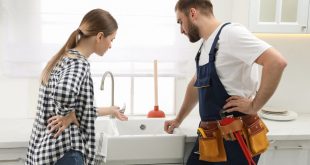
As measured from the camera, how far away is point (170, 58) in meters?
2.37

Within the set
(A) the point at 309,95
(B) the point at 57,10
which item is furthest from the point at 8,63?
(A) the point at 309,95

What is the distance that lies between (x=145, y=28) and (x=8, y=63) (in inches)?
33.2

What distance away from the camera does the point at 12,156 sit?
5.87ft

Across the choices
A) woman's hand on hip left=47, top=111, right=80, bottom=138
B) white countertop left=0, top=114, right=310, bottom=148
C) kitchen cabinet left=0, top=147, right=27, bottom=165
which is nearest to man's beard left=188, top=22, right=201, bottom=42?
white countertop left=0, top=114, right=310, bottom=148

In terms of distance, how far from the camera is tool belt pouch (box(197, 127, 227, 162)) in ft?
5.29

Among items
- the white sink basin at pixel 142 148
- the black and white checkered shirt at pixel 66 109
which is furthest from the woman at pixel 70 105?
the white sink basin at pixel 142 148

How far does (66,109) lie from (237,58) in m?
0.72

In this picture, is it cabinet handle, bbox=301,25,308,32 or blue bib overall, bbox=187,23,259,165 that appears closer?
blue bib overall, bbox=187,23,259,165

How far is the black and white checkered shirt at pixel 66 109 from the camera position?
135 cm

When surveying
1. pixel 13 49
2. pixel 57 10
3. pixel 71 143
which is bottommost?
pixel 71 143

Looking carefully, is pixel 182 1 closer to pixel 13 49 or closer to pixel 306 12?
pixel 306 12

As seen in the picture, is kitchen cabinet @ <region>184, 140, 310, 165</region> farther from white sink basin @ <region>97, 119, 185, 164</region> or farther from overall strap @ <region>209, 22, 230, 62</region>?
overall strap @ <region>209, 22, 230, 62</region>

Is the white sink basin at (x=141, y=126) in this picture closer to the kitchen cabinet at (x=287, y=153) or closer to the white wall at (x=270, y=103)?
the white wall at (x=270, y=103)

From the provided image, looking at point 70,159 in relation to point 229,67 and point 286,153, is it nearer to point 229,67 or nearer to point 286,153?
point 229,67
